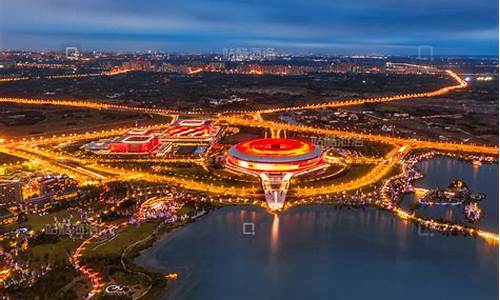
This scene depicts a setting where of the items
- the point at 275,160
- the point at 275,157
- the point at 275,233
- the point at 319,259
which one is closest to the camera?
the point at 319,259

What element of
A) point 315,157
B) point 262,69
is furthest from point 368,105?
point 262,69

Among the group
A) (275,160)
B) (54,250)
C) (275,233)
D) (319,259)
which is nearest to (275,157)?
(275,160)

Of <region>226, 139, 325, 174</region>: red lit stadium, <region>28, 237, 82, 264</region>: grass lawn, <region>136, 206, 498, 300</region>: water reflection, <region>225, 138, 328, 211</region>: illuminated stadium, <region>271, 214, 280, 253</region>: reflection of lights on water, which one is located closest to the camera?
<region>136, 206, 498, 300</region>: water reflection

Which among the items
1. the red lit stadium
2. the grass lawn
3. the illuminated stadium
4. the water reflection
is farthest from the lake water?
the red lit stadium

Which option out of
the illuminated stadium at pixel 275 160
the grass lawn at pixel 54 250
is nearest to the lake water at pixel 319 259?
the grass lawn at pixel 54 250

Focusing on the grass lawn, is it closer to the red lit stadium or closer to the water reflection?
the water reflection

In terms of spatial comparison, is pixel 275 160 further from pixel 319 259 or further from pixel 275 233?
pixel 319 259

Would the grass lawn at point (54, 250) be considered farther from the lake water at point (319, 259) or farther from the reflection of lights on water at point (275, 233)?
the reflection of lights on water at point (275, 233)

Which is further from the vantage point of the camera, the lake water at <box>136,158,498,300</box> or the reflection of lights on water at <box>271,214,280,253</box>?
the reflection of lights on water at <box>271,214,280,253</box>

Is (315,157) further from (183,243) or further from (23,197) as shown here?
(23,197)
